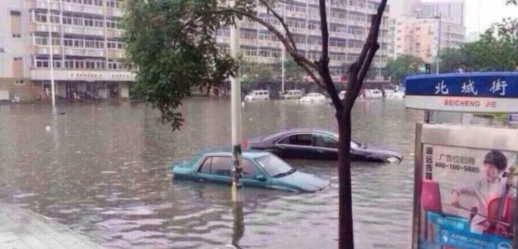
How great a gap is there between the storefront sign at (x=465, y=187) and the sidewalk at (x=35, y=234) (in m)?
5.18

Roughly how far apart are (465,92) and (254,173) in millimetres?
8789

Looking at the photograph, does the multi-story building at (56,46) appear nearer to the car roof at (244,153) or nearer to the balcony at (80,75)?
the balcony at (80,75)

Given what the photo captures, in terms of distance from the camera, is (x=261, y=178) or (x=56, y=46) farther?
(x=56, y=46)

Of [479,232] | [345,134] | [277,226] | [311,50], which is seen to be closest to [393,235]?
[277,226]

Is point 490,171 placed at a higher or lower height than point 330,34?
lower

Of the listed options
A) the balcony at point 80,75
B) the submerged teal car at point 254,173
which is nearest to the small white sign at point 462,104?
the submerged teal car at point 254,173

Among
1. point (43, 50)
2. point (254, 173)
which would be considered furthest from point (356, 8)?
point (254, 173)

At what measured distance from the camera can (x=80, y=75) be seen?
71250mm

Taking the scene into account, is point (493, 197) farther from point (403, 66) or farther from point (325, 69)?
point (403, 66)

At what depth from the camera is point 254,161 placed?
13.4 m

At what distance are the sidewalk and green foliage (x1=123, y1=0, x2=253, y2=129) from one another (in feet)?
11.3

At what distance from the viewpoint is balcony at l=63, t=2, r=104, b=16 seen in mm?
68812

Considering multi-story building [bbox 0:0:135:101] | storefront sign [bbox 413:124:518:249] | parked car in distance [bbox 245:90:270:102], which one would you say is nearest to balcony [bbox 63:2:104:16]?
multi-story building [bbox 0:0:135:101]

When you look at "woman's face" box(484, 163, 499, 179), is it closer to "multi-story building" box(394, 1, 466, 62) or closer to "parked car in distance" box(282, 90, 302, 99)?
"parked car in distance" box(282, 90, 302, 99)
